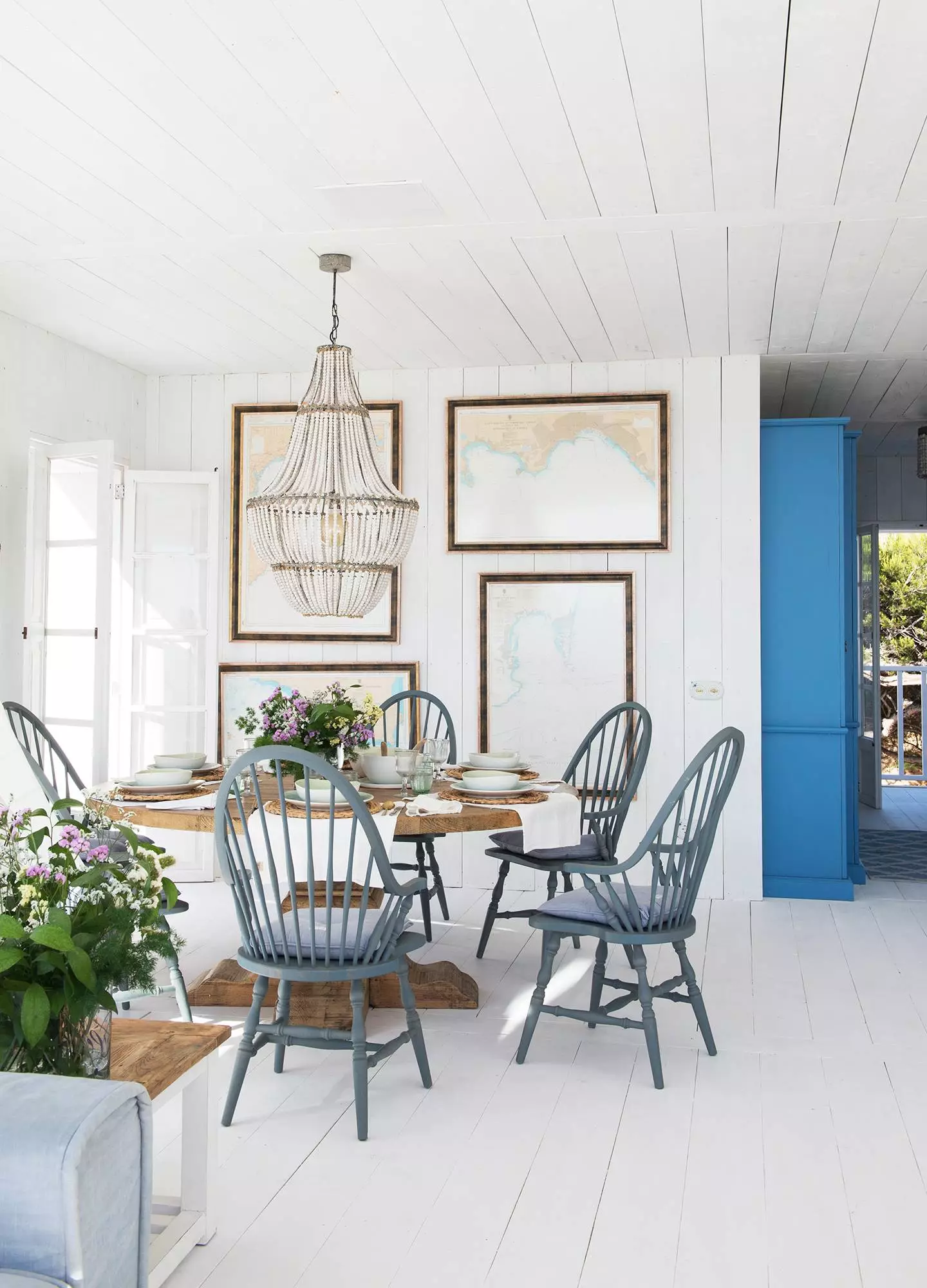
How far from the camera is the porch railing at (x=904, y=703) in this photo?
8.73m

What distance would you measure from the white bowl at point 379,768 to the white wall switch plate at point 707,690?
6.60ft

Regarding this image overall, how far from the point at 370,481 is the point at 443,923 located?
75.4 inches

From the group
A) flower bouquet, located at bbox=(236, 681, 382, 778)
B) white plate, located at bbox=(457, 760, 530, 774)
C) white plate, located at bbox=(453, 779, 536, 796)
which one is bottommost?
white plate, located at bbox=(453, 779, 536, 796)

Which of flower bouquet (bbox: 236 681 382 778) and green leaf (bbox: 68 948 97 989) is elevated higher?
flower bouquet (bbox: 236 681 382 778)

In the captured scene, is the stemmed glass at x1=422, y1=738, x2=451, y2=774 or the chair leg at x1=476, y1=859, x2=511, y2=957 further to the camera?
the chair leg at x1=476, y1=859, x2=511, y2=957

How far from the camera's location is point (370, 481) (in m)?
4.77

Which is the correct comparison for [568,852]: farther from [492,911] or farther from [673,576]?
[673,576]

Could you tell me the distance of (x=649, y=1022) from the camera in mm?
2869

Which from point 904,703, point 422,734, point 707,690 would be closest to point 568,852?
point 422,734

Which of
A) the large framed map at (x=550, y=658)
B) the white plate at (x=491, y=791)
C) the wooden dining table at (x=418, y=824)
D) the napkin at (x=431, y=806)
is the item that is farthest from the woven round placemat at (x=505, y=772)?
the large framed map at (x=550, y=658)

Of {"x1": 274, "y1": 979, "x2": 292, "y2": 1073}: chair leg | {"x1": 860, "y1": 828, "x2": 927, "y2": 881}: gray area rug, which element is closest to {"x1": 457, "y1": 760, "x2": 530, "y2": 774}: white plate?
{"x1": 274, "y1": 979, "x2": 292, "y2": 1073}: chair leg

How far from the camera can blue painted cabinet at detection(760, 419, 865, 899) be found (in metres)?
5.16

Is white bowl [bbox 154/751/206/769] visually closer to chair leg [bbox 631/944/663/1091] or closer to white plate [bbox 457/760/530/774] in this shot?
white plate [bbox 457/760/530/774]

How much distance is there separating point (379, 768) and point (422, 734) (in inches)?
62.3
